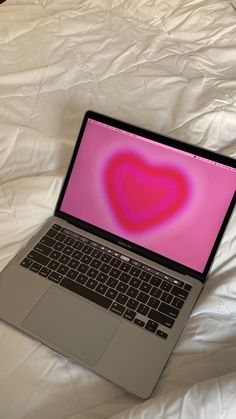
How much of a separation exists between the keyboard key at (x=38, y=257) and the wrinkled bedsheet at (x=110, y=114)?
0.12ft

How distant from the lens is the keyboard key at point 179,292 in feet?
2.26

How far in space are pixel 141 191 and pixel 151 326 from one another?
23cm

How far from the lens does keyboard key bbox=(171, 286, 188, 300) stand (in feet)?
2.26

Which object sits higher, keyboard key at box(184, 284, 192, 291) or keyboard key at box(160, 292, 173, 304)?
keyboard key at box(184, 284, 192, 291)

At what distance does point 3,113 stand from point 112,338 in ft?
1.89

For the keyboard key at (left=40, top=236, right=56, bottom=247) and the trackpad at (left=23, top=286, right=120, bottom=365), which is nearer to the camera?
the trackpad at (left=23, top=286, right=120, bottom=365)

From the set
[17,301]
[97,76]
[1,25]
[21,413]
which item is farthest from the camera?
[1,25]

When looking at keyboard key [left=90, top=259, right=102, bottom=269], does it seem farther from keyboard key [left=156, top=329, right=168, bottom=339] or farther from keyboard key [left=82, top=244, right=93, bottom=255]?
keyboard key [left=156, top=329, right=168, bottom=339]

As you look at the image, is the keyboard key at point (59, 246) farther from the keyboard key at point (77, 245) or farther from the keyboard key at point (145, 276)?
the keyboard key at point (145, 276)

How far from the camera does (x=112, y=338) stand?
0.63 m

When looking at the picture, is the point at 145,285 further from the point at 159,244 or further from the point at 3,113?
the point at 3,113

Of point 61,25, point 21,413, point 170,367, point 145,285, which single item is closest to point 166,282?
point 145,285

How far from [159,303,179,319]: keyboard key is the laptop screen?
0.27 feet

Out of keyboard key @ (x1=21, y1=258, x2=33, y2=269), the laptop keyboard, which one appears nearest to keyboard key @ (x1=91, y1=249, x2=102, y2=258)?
the laptop keyboard
